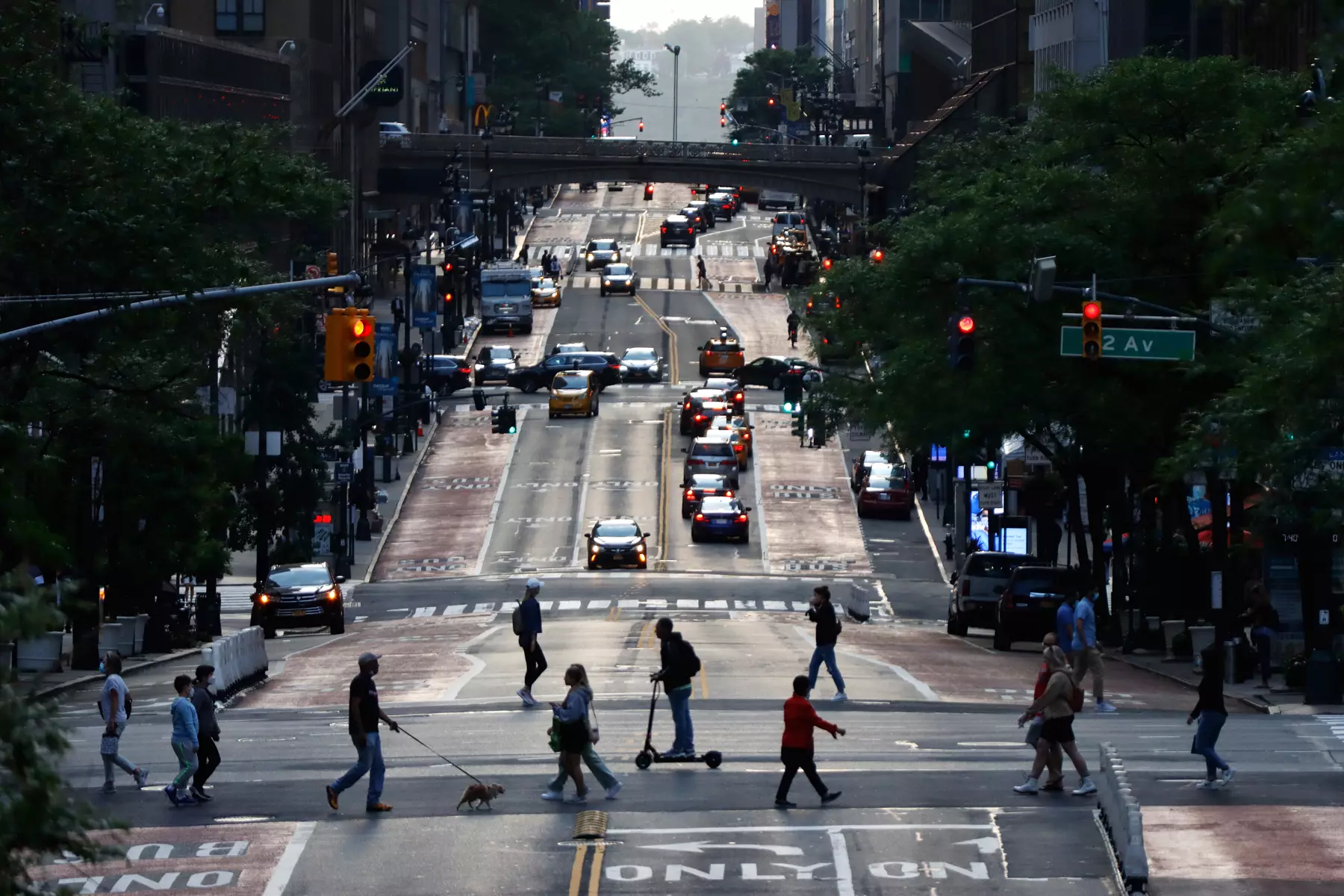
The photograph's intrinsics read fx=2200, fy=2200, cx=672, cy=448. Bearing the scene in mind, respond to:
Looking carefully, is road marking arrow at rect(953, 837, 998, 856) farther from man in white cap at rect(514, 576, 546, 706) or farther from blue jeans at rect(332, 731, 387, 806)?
man in white cap at rect(514, 576, 546, 706)

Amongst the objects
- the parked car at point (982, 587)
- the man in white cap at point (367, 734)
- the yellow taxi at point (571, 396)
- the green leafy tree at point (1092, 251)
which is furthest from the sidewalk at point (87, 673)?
the yellow taxi at point (571, 396)

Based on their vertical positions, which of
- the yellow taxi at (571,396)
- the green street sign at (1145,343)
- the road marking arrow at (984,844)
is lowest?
the road marking arrow at (984,844)

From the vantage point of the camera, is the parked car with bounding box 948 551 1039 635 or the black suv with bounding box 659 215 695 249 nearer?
the parked car with bounding box 948 551 1039 635

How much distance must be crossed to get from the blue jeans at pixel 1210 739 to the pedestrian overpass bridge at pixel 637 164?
10795 cm

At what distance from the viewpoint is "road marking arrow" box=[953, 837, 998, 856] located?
2059 centimetres

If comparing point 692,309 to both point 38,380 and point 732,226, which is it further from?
point 38,380

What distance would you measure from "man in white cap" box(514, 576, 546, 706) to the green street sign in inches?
357

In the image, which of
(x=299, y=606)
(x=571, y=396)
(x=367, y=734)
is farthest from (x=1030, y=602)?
(x=571, y=396)

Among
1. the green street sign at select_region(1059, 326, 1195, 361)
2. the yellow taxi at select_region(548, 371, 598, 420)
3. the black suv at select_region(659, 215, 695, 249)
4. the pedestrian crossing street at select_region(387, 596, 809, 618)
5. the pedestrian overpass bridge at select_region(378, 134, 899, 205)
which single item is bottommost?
the pedestrian crossing street at select_region(387, 596, 809, 618)

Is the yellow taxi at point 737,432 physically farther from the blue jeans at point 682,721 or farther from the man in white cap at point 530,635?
the blue jeans at point 682,721

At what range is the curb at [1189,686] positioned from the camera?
3328 centimetres

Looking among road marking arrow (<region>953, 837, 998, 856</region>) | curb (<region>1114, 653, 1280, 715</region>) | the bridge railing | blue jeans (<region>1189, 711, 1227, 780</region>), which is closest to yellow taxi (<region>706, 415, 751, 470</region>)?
curb (<region>1114, 653, 1280, 715</region>)

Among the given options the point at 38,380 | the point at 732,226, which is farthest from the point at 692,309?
the point at 38,380

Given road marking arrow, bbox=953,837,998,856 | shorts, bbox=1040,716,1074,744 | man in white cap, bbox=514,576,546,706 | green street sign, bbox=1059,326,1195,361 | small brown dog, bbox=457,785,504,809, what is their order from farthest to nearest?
green street sign, bbox=1059,326,1195,361
man in white cap, bbox=514,576,546,706
shorts, bbox=1040,716,1074,744
small brown dog, bbox=457,785,504,809
road marking arrow, bbox=953,837,998,856
